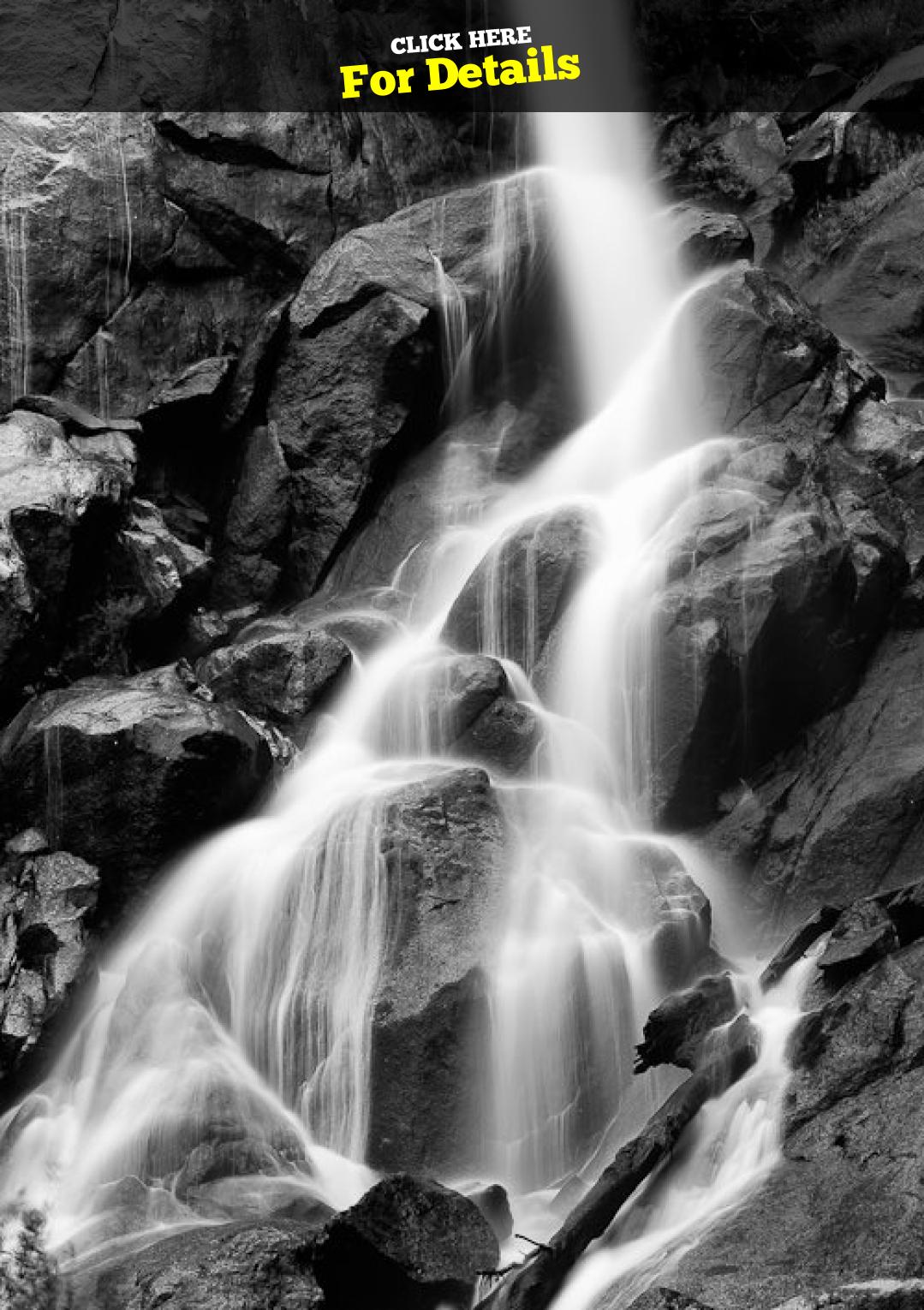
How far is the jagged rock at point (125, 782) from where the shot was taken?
13836 mm

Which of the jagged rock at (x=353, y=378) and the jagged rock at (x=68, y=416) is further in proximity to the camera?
the jagged rock at (x=353, y=378)

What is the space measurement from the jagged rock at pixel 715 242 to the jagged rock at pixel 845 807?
7480mm

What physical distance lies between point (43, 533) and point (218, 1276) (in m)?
8.88

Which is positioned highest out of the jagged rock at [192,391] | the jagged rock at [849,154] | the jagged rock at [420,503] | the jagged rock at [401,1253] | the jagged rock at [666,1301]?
the jagged rock at [849,154]

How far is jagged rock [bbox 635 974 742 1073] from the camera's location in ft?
34.5

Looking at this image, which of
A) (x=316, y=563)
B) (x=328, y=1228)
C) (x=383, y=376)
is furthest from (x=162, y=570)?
(x=328, y=1228)

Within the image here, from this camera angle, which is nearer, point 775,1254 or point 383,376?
point 775,1254

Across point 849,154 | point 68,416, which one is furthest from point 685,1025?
point 849,154

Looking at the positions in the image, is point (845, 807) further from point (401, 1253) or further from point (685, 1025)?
point (401, 1253)

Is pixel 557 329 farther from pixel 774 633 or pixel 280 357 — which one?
pixel 774 633

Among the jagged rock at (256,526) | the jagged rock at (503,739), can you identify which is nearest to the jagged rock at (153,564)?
the jagged rock at (256,526)

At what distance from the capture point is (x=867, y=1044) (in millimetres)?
9570

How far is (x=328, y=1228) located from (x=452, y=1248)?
0.82 m

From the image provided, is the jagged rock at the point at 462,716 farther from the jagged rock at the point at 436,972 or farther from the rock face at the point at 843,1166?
the rock face at the point at 843,1166
